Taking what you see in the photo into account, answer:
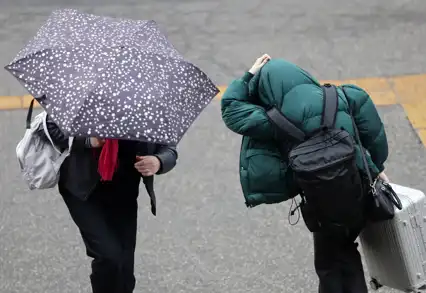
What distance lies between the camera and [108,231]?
418cm

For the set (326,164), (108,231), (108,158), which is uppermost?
(326,164)

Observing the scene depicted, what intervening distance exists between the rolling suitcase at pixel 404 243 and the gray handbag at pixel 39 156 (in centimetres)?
154

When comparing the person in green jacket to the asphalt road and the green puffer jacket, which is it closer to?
the green puffer jacket

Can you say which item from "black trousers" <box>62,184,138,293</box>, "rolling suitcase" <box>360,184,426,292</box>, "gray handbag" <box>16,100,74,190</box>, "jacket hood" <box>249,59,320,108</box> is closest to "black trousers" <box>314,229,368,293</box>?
"rolling suitcase" <box>360,184,426,292</box>

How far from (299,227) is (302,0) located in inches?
164

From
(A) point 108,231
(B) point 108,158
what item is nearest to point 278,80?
(B) point 108,158

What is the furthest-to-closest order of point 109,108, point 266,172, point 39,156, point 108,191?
point 108,191 → point 39,156 → point 266,172 → point 109,108

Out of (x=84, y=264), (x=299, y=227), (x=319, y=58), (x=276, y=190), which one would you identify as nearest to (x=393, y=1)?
(x=319, y=58)

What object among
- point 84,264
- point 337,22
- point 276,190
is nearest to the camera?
point 276,190

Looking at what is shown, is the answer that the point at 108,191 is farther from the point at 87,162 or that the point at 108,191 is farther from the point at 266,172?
the point at 266,172

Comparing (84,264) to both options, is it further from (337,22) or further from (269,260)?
(337,22)

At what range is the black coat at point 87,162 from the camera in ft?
13.1

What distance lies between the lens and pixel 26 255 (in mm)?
5422

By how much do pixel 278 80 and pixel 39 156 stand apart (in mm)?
1190
